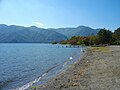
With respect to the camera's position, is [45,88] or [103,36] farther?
[103,36]

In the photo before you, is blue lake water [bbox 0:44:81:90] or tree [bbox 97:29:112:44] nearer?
blue lake water [bbox 0:44:81:90]

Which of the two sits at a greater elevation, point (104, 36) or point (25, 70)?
point (104, 36)

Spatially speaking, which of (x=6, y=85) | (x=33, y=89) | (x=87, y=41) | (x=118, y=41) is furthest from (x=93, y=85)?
(x=87, y=41)

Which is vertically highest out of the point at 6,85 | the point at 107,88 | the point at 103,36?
the point at 103,36

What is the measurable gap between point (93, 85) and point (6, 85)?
11.6 m

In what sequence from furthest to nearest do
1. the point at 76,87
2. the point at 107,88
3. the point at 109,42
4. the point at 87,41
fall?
the point at 87,41 < the point at 109,42 < the point at 76,87 < the point at 107,88

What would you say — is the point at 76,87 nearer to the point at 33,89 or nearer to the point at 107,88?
the point at 107,88

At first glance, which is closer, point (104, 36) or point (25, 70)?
point (25, 70)

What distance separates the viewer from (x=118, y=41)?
155875 millimetres

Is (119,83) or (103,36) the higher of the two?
(103,36)

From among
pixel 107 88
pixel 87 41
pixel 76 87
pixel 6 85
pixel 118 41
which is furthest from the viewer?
pixel 87 41

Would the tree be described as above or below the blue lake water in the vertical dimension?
above

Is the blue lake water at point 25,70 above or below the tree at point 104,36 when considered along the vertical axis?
below

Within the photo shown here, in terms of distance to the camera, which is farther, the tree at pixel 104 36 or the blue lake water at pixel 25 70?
the tree at pixel 104 36
